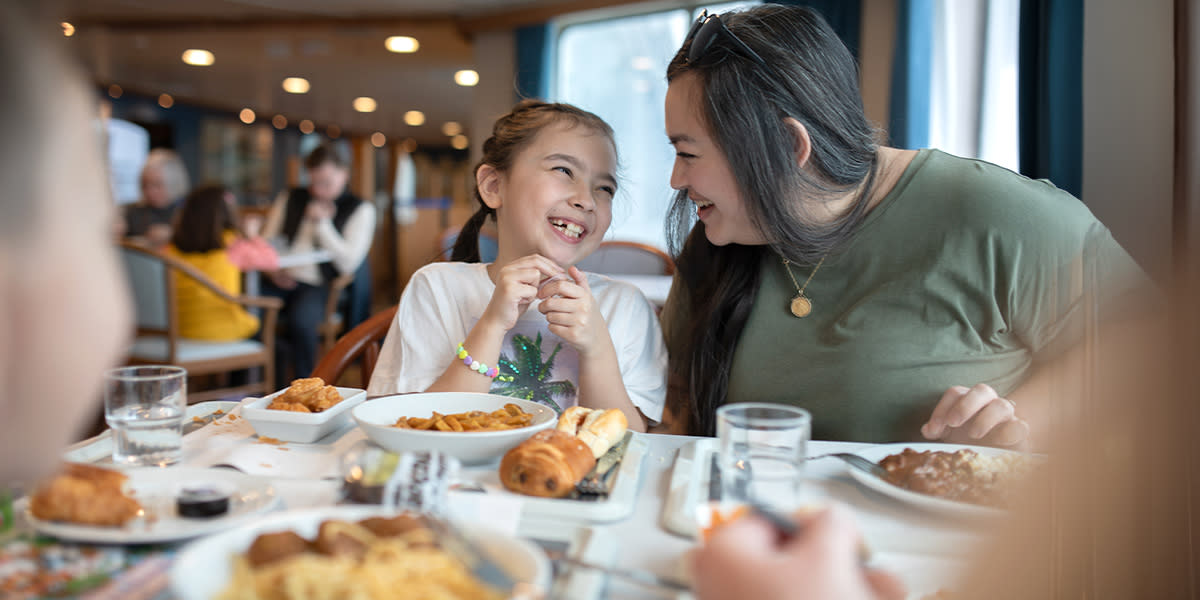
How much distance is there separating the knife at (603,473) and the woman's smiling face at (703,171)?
1.70 feet

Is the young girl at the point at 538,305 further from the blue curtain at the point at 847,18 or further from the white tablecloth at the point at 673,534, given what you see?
the blue curtain at the point at 847,18

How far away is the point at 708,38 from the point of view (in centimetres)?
139

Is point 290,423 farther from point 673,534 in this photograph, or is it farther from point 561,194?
point 561,194

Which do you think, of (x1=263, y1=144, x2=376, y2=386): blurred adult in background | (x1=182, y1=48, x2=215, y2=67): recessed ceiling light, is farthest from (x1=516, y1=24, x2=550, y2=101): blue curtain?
(x1=182, y1=48, x2=215, y2=67): recessed ceiling light

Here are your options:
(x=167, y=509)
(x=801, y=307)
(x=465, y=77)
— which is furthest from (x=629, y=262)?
(x=465, y=77)

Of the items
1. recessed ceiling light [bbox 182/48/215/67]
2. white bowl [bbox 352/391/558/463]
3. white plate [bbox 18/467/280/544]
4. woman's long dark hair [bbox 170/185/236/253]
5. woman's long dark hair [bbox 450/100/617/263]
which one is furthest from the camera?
recessed ceiling light [bbox 182/48/215/67]

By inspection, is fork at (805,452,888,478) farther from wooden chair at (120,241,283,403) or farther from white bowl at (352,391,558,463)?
wooden chair at (120,241,283,403)

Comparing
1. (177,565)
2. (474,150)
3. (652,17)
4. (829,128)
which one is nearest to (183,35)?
(474,150)

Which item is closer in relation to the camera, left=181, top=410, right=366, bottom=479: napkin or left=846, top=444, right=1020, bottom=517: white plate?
left=846, top=444, right=1020, bottom=517: white plate

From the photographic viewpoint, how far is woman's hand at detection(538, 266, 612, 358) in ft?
4.42

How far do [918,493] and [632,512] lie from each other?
Answer: 309 mm

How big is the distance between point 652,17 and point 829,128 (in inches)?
190

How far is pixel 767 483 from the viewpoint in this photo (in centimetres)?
79

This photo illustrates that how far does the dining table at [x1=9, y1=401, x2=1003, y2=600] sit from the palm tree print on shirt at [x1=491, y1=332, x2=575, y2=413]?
0.45 metres
